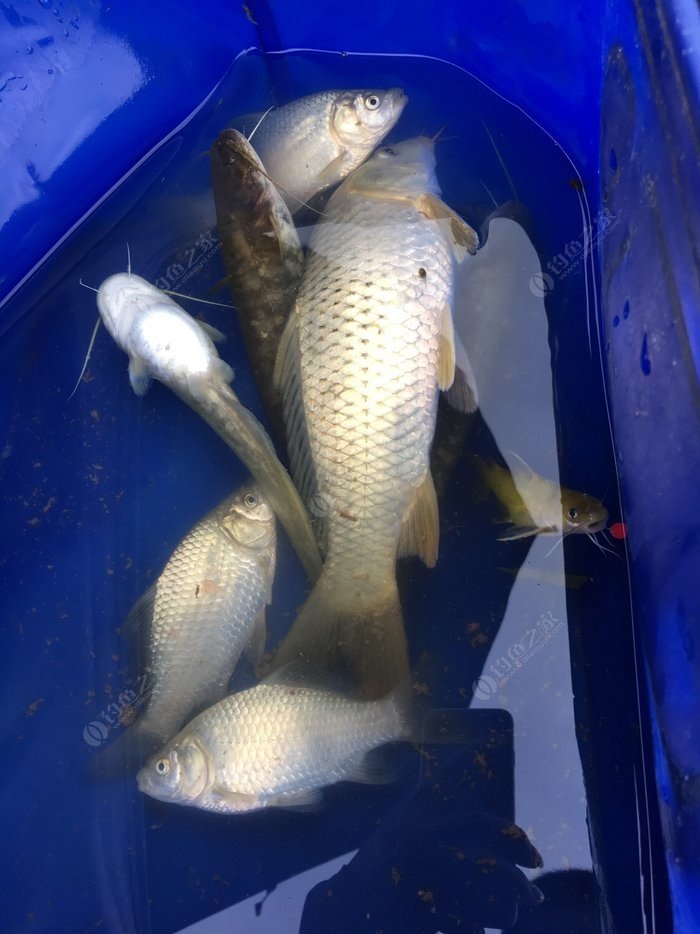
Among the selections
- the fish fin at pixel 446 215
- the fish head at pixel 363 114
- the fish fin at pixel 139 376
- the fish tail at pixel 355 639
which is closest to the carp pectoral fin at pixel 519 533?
the fish tail at pixel 355 639

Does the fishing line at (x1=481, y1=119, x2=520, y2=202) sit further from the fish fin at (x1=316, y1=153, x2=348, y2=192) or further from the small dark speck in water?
the small dark speck in water

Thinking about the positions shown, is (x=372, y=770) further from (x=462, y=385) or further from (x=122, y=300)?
(x=122, y=300)

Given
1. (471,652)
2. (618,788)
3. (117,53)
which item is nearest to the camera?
(618,788)

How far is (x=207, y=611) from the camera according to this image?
1.65 m

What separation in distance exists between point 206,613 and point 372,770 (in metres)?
0.57

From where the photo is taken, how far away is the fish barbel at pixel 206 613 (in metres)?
1.64

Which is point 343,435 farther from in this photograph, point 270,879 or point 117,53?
point 117,53

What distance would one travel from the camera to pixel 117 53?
188 centimetres

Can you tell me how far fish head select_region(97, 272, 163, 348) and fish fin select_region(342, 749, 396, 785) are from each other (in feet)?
4.25

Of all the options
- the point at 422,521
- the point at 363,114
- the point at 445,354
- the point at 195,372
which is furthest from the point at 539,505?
the point at 363,114

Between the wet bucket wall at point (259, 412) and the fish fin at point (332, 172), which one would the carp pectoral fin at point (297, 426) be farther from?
the fish fin at point (332, 172)

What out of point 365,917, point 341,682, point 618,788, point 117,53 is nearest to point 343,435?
point 341,682

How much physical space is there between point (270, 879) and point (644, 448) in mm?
1414

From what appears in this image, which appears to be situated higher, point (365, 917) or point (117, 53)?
point (117, 53)
